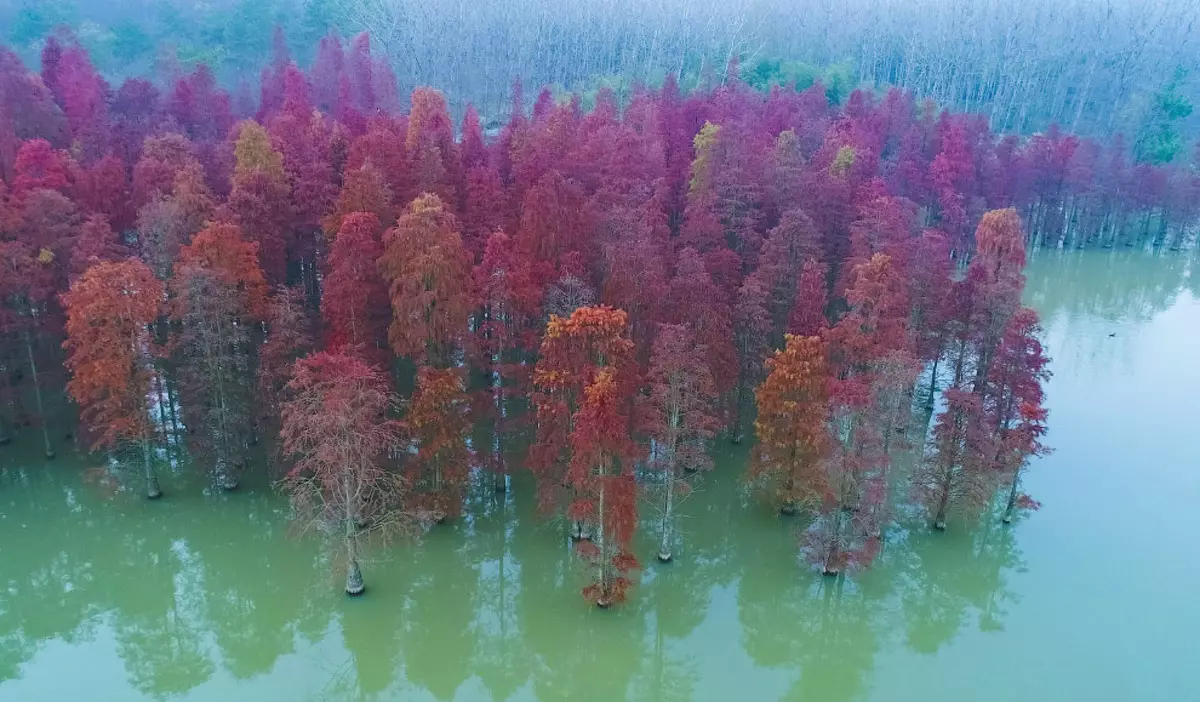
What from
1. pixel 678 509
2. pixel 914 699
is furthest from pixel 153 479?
pixel 914 699

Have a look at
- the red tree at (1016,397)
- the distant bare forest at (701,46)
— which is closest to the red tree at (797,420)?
the red tree at (1016,397)

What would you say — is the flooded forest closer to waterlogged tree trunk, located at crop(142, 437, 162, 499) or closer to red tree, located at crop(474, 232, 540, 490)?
red tree, located at crop(474, 232, 540, 490)

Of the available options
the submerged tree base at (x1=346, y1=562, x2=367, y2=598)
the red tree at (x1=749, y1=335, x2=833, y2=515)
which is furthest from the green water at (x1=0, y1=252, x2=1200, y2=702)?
the red tree at (x1=749, y1=335, x2=833, y2=515)

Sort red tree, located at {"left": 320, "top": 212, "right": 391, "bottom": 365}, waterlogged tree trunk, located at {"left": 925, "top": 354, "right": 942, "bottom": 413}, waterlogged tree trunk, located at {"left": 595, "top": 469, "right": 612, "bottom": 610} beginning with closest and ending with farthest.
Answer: waterlogged tree trunk, located at {"left": 595, "top": 469, "right": 612, "bottom": 610} < red tree, located at {"left": 320, "top": 212, "right": 391, "bottom": 365} < waterlogged tree trunk, located at {"left": 925, "top": 354, "right": 942, "bottom": 413}

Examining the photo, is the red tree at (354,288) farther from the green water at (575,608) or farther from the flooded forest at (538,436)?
the green water at (575,608)

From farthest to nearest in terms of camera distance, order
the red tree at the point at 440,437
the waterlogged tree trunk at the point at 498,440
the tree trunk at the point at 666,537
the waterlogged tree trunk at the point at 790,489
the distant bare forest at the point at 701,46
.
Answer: the distant bare forest at the point at 701,46 < the waterlogged tree trunk at the point at 790,489 < the waterlogged tree trunk at the point at 498,440 < the tree trunk at the point at 666,537 < the red tree at the point at 440,437
